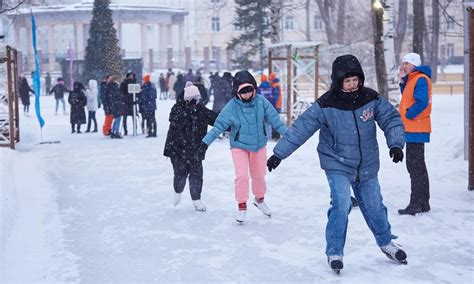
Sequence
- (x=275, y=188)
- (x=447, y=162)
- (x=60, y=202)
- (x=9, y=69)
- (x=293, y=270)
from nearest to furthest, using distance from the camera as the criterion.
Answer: (x=293, y=270) → (x=60, y=202) → (x=275, y=188) → (x=447, y=162) → (x=9, y=69)

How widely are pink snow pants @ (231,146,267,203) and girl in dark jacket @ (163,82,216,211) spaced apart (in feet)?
2.75

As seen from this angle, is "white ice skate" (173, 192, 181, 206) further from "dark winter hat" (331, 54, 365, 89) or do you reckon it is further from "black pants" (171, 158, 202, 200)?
"dark winter hat" (331, 54, 365, 89)

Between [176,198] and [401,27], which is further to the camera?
[401,27]

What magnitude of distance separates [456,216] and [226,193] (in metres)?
3.25

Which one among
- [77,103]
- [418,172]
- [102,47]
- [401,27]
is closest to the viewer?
[418,172]

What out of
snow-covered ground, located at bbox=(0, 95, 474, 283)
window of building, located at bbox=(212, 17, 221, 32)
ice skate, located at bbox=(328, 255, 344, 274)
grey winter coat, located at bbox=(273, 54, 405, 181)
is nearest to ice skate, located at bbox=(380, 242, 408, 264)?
snow-covered ground, located at bbox=(0, 95, 474, 283)

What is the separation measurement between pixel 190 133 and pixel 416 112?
2652 mm

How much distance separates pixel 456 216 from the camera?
7.65 m

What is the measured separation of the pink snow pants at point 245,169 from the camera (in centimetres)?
744

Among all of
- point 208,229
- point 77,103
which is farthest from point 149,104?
point 208,229

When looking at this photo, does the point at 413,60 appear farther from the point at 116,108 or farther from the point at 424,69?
the point at 116,108

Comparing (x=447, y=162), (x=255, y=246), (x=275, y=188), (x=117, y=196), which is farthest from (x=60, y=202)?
(x=447, y=162)

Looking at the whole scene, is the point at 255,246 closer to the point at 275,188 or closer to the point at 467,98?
the point at 275,188

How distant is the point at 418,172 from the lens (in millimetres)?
7555
